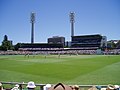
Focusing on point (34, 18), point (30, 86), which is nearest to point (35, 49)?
point (34, 18)

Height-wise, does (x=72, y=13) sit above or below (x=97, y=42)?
above

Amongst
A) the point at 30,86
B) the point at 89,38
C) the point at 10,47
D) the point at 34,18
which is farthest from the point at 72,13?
the point at 30,86

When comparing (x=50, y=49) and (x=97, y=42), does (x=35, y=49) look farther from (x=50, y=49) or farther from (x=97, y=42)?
(x=97, y=42)

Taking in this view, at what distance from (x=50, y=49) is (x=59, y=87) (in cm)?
13039

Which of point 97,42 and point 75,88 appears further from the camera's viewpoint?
point 97,42

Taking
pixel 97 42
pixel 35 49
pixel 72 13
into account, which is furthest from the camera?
pixel 97 42

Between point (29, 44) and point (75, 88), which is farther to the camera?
point (29, 44)

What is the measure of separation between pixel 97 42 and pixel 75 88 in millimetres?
139581

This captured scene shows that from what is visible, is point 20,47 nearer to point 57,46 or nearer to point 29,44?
point 29,44

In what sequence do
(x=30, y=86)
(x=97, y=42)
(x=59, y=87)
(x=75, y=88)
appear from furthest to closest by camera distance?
(x=97, y=42) < (x=30, y=86) < (x=75, y=88) < (x=59, y=87)

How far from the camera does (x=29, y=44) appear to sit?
142500 millimetres

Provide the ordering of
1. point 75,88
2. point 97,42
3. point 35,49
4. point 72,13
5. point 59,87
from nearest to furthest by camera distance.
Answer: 1. point 59,87
2. point 75,88
3. point 72,13
4. point 35,49
5. point 97,42

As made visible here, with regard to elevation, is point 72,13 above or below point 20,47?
above

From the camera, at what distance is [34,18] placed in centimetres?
13062
